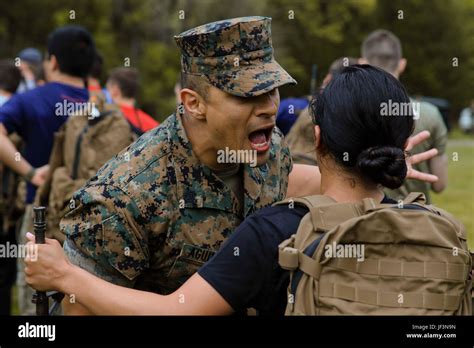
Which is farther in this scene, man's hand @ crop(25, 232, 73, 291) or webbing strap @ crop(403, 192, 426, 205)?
man's hand @ crop(25, 232, 73, 291)

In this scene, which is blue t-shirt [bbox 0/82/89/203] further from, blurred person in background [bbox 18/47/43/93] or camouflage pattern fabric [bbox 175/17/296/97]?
blurred person in background [bbox 18/47/43/93]

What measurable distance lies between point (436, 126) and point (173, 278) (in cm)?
319

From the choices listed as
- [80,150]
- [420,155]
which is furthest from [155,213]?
[80,150]

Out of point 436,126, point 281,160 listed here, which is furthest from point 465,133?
point 281,160

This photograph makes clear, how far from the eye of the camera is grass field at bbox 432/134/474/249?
42.9ft

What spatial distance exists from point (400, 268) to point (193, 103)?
A: 1.08m

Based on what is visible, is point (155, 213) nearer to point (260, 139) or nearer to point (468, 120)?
point (260, 139)

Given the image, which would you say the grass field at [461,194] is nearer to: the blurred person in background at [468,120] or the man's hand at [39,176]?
the man's hand at [39,176]

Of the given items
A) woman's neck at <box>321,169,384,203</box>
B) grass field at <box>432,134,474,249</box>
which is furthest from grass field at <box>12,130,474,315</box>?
woman's neck at <box>321,169,384,203</box>

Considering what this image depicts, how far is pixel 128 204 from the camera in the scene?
3.00m

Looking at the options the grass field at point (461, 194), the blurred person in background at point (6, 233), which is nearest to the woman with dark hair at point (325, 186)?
the blurred person in background at point (6, 233)

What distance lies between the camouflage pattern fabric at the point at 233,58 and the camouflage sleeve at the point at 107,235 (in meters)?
0.54

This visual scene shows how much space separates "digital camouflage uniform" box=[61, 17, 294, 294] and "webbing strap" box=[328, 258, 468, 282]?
0.83m
